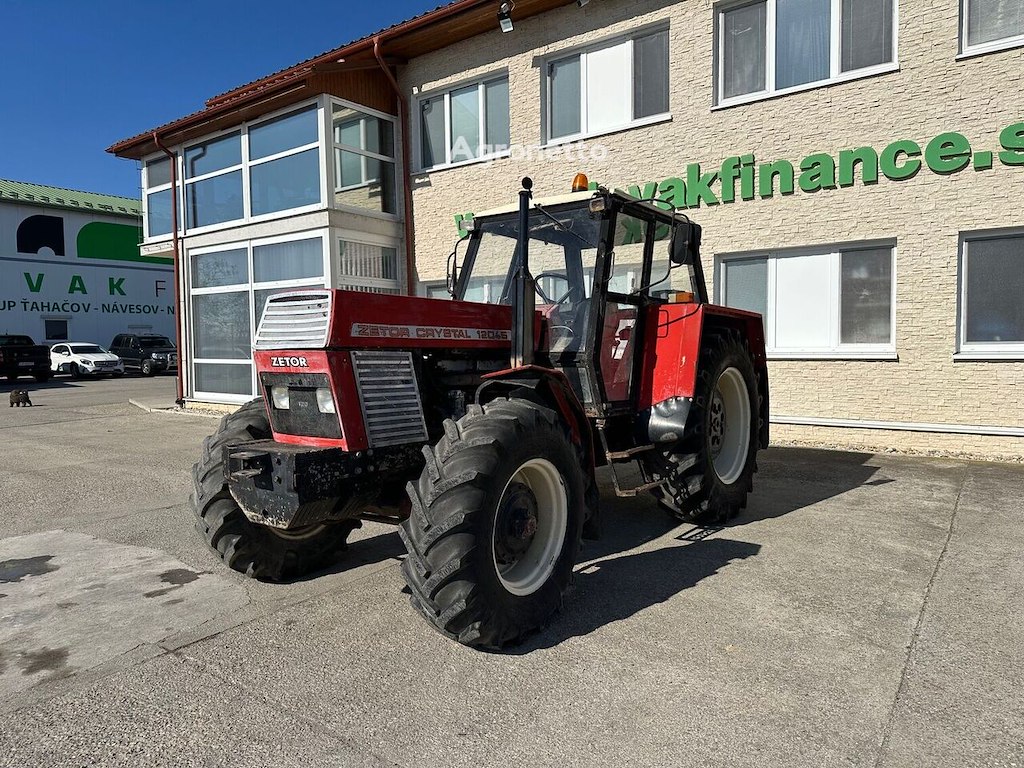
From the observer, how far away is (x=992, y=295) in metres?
8.26

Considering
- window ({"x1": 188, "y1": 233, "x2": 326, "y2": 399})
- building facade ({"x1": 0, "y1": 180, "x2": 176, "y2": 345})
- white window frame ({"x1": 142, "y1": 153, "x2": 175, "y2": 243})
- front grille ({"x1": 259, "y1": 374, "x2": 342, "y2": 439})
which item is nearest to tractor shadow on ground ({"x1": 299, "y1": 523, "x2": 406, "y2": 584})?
front grille ({"x1": 259, "y1": 374, "x2": 342, "y2": 439})

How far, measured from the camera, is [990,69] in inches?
316

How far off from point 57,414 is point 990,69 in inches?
658

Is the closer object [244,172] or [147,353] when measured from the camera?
[244,172]

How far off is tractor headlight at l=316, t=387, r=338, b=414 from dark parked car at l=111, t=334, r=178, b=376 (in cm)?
2912

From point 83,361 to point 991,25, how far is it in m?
29.4

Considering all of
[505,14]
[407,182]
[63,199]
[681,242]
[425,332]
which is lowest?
[425,332]

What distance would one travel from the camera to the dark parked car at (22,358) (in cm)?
2525

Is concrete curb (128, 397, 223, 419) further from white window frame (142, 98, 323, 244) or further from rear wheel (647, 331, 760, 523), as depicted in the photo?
rear wheel (647, 331, 760, 523)

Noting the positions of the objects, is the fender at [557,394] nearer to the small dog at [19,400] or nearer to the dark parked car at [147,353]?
the small dog at [19,400]

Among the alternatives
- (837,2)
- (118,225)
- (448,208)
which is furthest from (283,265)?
(118,225)

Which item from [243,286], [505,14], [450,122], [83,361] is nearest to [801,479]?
[505,14]

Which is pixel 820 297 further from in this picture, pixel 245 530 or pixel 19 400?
pixel 19 400

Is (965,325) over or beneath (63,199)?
beneath
